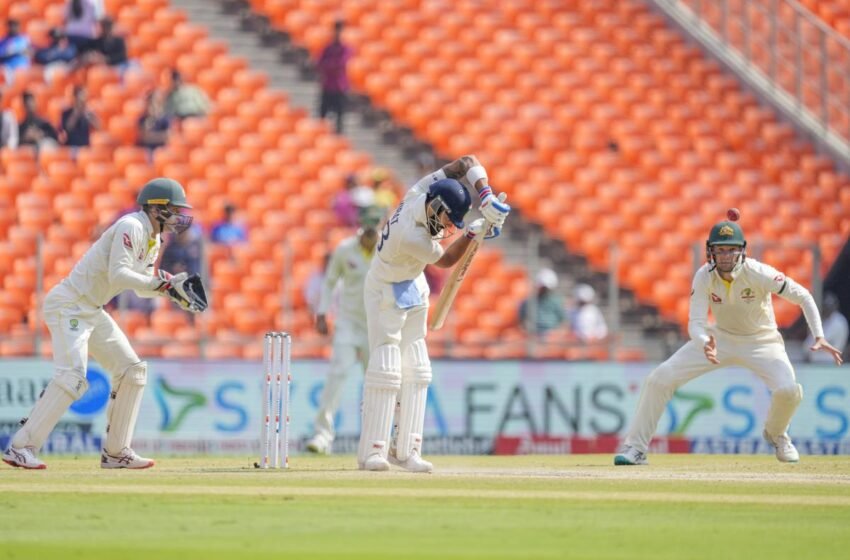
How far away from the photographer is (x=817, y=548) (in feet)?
28.5

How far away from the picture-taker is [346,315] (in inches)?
616

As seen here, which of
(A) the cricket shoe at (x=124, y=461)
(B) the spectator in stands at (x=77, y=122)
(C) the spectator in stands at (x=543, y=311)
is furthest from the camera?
(B) the spectator in stands at (x=77, y=122)

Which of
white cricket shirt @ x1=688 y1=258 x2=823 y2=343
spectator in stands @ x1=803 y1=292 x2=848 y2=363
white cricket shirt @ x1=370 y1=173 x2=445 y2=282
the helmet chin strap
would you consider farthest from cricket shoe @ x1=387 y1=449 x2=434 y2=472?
spectator in stands @ x1=803 y1=292 x2=848 y2=363

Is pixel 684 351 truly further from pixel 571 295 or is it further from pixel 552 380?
pixel 571 295

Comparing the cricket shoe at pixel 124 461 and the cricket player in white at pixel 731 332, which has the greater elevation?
the cricket player in white at pixel 731 332

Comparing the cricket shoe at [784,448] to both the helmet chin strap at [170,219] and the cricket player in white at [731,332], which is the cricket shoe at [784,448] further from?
the helmet chin strap at [170,219]

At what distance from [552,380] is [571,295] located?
6.89ft

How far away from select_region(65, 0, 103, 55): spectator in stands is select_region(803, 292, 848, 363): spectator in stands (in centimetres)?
Result: 1002

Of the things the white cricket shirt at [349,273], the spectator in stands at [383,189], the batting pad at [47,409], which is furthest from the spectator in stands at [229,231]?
the batting pad at [47,409]

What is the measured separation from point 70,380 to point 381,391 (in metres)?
2.07

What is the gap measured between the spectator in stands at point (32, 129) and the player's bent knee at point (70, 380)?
10.2m

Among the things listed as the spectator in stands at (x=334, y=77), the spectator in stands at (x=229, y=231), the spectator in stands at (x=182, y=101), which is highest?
the spectator in stands at (x=334, y=77)

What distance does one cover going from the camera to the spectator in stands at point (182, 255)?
56.9ft

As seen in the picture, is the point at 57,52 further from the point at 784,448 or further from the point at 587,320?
the point at 784,448
